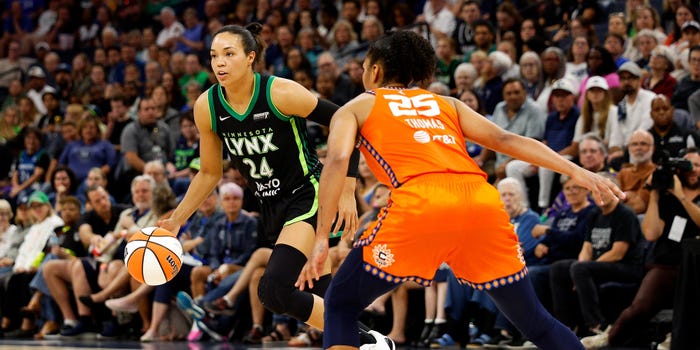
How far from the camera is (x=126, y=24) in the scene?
20.2 m

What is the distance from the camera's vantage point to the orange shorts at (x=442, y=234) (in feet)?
14.4

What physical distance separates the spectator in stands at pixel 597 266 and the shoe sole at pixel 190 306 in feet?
12.0

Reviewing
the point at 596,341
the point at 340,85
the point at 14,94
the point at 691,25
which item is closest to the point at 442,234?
the point at 596,341

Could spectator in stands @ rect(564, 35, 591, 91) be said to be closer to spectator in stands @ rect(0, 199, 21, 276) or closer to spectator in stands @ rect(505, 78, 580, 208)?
spectator in stands @ rect(505, 78, 580, 208)

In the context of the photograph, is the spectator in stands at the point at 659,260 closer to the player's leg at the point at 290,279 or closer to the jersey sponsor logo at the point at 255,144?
the player's leg at the point at 290,279

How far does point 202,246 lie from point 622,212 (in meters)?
4.46

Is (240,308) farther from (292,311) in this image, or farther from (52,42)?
(52,42)

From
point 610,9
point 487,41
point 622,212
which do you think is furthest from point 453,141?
point 610,9

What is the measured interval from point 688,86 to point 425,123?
7.04m

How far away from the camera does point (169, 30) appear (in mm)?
18844

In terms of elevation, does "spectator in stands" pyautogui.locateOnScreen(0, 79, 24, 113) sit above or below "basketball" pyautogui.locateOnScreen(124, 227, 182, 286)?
→ above

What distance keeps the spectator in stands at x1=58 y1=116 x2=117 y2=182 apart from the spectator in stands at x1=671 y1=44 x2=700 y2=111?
24.6 feet

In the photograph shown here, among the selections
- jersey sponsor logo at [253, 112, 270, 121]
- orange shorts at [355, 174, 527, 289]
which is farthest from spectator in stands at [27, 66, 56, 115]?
orange shorts at [355, 174, 527, 289]

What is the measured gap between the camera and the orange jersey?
4508 millimetres
